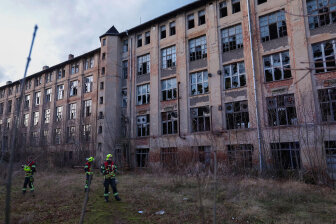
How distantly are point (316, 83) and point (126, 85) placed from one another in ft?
60.8

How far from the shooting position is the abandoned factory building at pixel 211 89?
1617cm

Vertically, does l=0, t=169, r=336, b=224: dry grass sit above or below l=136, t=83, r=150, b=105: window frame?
below

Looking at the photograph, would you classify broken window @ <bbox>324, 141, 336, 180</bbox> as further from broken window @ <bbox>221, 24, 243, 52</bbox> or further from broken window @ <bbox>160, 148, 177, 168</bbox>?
broken window @ <bbox>160, 148, 177, 168</bbox>

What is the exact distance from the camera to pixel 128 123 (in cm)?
2502

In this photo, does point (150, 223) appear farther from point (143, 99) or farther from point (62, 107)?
point (62, 107)

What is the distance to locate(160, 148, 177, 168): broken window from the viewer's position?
64.8ft

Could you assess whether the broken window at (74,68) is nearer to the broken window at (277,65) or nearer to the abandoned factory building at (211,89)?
the abandoned factory building at (211,89)

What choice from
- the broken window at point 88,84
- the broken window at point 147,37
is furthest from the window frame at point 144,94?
the broken window at point 88,84

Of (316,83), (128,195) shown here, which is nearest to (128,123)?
(128,195)

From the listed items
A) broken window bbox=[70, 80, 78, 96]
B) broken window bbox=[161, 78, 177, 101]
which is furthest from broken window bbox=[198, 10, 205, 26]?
broken window bbox=[70, 80, 78, 96]

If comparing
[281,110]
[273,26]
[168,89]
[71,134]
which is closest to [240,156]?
[281,110]

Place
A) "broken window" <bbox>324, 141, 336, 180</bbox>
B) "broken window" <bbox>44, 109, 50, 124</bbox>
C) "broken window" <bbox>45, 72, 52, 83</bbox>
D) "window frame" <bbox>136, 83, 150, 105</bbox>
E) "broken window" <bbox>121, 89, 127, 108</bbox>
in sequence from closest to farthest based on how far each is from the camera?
"broken window" <bbox>324, 141, 336, 180</bbox> → "window frame" <bbox>136, 83, 150, 105</bbox> → "broken window" <bbox>121, 89, 127, 108</bbox> → "broken window" <bbox>44, 109, 50, 124</bbox> → "broken window" <bbox>45, 72, 52, 83</bbox>

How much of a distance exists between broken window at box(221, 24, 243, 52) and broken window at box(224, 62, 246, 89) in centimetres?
165

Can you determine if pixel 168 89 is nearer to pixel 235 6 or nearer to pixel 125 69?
pixel 125 69
